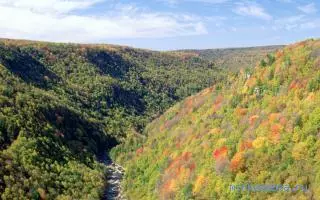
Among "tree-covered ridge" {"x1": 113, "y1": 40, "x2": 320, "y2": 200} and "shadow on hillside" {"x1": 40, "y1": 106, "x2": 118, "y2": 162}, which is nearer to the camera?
"tree-covered ridge" {"x1": 113, "y1": 40, "x2": 320, "y2": 200}

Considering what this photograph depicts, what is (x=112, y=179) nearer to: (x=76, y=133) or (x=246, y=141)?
(x=76, y=133)

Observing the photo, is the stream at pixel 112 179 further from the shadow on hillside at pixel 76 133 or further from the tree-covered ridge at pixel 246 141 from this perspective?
the shadow on hillside at pixel 76 133

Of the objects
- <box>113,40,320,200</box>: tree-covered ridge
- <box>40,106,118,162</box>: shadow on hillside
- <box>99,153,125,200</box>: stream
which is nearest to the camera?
<box>113,40,320,200</box>: tree-covered ridge

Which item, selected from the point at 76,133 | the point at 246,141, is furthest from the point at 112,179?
the point at 246,141

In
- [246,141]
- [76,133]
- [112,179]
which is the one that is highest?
[246,141]

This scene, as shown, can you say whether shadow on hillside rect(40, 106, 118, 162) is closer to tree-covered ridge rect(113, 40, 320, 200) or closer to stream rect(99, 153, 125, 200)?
stream rect(99, 153, 125, 200)

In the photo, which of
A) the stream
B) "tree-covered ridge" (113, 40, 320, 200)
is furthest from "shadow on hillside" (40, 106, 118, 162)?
"tree-covered ridge" (113, 40, 320, 200)

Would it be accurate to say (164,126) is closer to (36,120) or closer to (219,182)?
(36,120)
